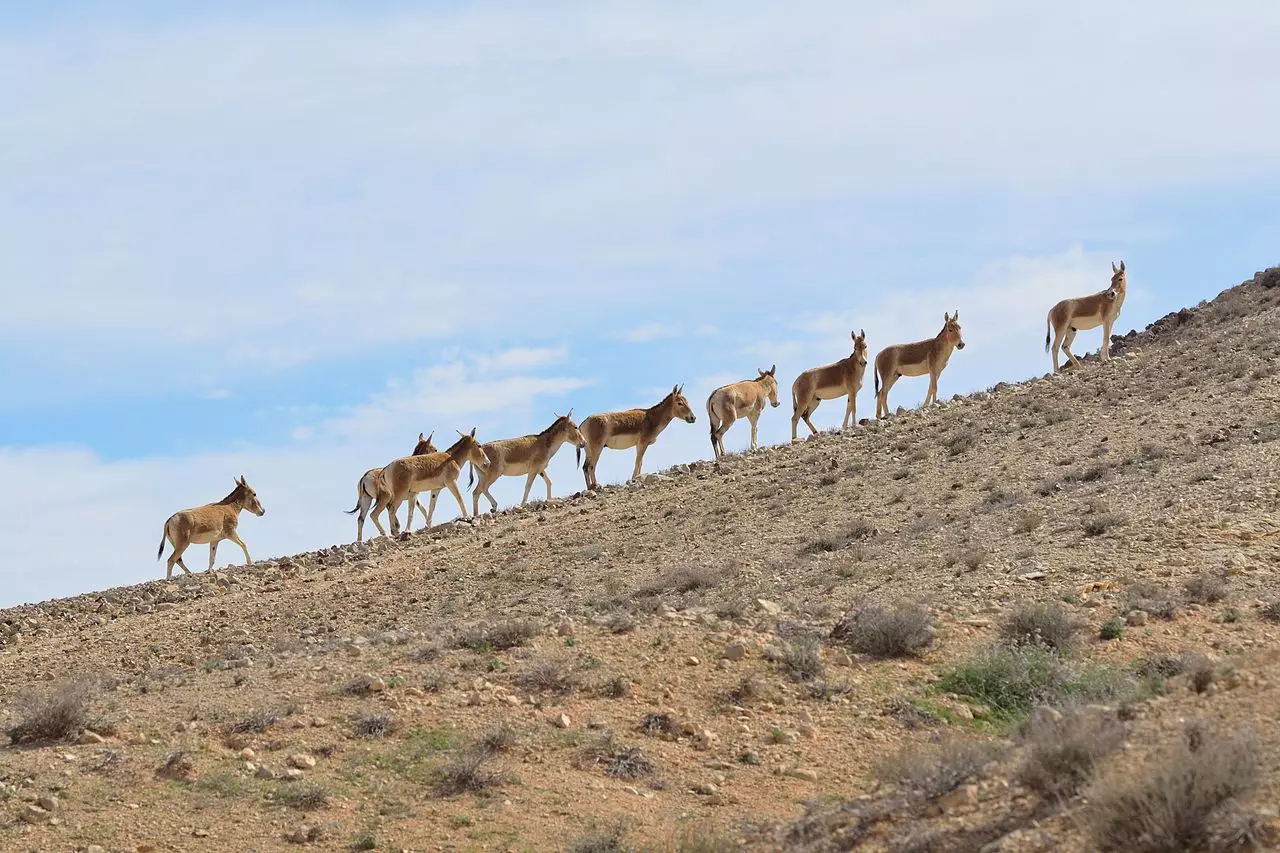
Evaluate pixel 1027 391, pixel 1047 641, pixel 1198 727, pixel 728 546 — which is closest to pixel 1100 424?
pixel 1027 391

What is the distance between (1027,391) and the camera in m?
31.0

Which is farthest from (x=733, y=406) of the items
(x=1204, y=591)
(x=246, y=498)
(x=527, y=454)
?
(x=1204, y=591)

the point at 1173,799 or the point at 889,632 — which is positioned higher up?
the point at 889,632

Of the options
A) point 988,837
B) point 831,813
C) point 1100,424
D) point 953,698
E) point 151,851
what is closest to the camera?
point 988,837

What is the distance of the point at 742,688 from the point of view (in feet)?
43.8

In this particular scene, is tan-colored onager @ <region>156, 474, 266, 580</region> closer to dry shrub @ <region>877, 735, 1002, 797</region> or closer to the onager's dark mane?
the onager's dark mane

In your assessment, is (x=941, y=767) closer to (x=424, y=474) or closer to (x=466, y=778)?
(x=466, y=778)

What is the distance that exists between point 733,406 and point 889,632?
20.1 m

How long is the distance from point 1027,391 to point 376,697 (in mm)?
20717

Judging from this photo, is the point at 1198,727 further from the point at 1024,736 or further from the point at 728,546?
the point at 728,546

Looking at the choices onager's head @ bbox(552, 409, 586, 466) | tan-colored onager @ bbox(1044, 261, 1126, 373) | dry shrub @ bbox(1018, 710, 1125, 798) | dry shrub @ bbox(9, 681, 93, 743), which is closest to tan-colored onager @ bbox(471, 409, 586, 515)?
onager's head @ bbox(552, 409, 586, 466)

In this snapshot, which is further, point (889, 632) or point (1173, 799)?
point (889, 632)

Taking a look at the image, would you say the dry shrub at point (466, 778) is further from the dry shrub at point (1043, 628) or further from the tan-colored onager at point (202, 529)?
the tan-colored onager at point (202, 529)

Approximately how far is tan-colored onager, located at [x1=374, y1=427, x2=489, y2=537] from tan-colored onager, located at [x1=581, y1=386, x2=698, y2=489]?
8.74 feet
